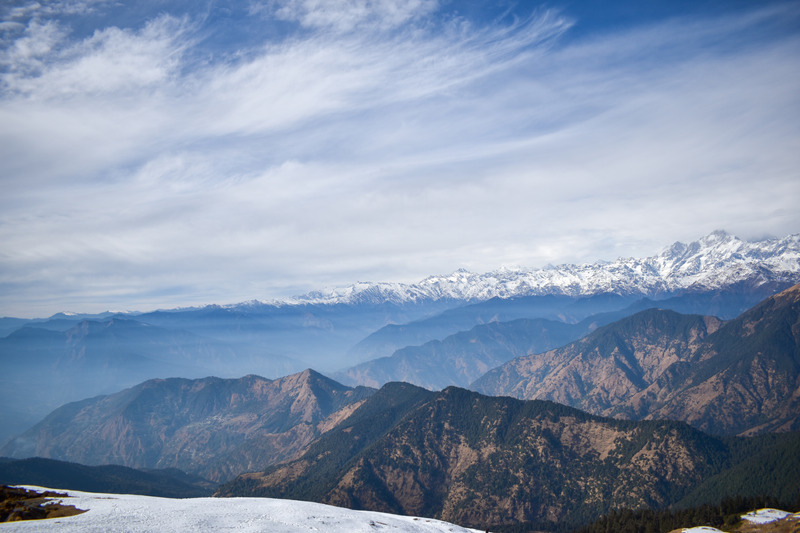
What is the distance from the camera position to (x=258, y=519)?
9700 cm

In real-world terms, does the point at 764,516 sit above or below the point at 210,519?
below

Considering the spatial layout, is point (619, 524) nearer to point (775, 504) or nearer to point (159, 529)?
point (775, 504)

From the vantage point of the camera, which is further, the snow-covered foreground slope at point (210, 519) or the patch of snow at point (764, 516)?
the patch of snow at point (764, 516)

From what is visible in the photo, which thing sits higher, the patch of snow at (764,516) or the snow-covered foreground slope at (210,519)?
the snow-covered foreground slope at (210,519)

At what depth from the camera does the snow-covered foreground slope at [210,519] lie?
8462cm

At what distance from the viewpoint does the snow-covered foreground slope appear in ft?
278

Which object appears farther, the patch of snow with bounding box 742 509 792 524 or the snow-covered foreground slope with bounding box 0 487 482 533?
the patch of snow with bounding box 742 509 792 524

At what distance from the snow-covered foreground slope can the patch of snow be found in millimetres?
97869

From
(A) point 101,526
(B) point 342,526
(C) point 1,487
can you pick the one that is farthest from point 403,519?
(C) point 1,487

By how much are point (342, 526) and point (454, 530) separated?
34.5 metres

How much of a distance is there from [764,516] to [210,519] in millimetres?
162725

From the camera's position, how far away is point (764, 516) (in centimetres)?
14825

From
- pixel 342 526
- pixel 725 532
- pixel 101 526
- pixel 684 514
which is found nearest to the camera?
pixel 101 526

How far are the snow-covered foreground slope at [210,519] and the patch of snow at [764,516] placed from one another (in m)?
97.9
